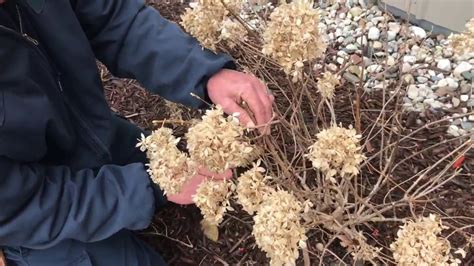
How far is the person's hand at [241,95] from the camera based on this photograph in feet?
4.69

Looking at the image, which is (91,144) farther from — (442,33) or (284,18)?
(442,33)

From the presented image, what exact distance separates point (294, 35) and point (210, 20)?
25 cm

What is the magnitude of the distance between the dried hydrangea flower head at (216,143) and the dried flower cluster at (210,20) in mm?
272

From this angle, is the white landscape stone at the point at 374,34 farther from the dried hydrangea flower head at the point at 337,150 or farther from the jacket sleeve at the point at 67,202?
the dried hydrangea flower head at the point at 337,150

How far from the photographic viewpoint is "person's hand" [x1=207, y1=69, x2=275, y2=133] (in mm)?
1431

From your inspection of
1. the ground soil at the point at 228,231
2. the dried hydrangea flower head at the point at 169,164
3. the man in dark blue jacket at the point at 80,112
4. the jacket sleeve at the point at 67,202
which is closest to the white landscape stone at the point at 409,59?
the ground soil at the point at 228,231

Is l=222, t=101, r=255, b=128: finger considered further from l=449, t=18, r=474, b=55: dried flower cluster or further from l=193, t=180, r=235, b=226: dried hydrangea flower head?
l=449, t=18, r=474, b=55: dried flower cluster

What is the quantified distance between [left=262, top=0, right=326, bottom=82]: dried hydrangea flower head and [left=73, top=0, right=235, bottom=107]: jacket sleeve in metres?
0.50

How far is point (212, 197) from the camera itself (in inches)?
46.6

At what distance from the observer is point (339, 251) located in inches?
70.6

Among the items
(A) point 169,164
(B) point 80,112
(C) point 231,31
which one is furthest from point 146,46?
(A) point 169,164

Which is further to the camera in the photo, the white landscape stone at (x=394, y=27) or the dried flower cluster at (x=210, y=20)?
the white landscape stone at (x=394, y=27)

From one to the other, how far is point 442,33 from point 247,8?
0.68m

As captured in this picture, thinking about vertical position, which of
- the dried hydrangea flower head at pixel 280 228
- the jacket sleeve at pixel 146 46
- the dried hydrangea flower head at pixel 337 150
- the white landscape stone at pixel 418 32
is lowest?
the white landscape stone at pixel 418 32
